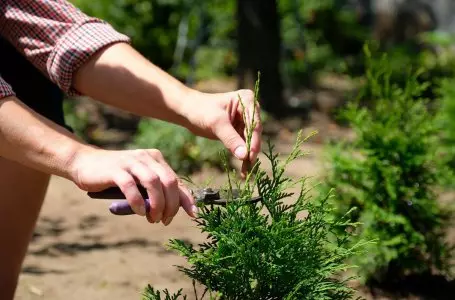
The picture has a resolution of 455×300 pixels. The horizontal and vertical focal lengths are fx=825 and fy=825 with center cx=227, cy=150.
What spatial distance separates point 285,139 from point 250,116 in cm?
526

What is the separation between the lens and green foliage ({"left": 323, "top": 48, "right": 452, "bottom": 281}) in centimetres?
369

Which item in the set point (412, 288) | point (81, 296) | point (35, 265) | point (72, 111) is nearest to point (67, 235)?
point (35, 265)

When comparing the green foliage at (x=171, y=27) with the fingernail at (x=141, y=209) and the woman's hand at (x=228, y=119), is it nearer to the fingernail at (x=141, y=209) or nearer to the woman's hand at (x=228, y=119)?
the woman's hand at (x=228, y=119)

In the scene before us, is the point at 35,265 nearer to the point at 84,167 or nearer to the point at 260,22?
the point at 84,167

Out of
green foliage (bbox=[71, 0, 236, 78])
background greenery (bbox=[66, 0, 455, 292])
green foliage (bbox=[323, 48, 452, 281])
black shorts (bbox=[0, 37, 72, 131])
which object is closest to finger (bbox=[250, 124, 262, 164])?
black shorts (bbox=[0, 37, 72, 131])

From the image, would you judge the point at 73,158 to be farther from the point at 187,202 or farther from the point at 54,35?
the point at 54,35

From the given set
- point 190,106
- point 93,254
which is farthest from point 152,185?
point 93,254

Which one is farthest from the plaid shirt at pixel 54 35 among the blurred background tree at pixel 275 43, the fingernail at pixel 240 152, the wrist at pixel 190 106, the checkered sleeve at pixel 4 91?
the blurred background tree at pixel 275 43

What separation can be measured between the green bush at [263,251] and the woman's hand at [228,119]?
70 mm

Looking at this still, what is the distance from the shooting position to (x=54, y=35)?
254 centimetres

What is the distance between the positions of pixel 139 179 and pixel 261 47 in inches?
250

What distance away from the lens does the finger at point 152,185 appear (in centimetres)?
167

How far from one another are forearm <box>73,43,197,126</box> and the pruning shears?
0.38 meters

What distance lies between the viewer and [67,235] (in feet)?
16.1
